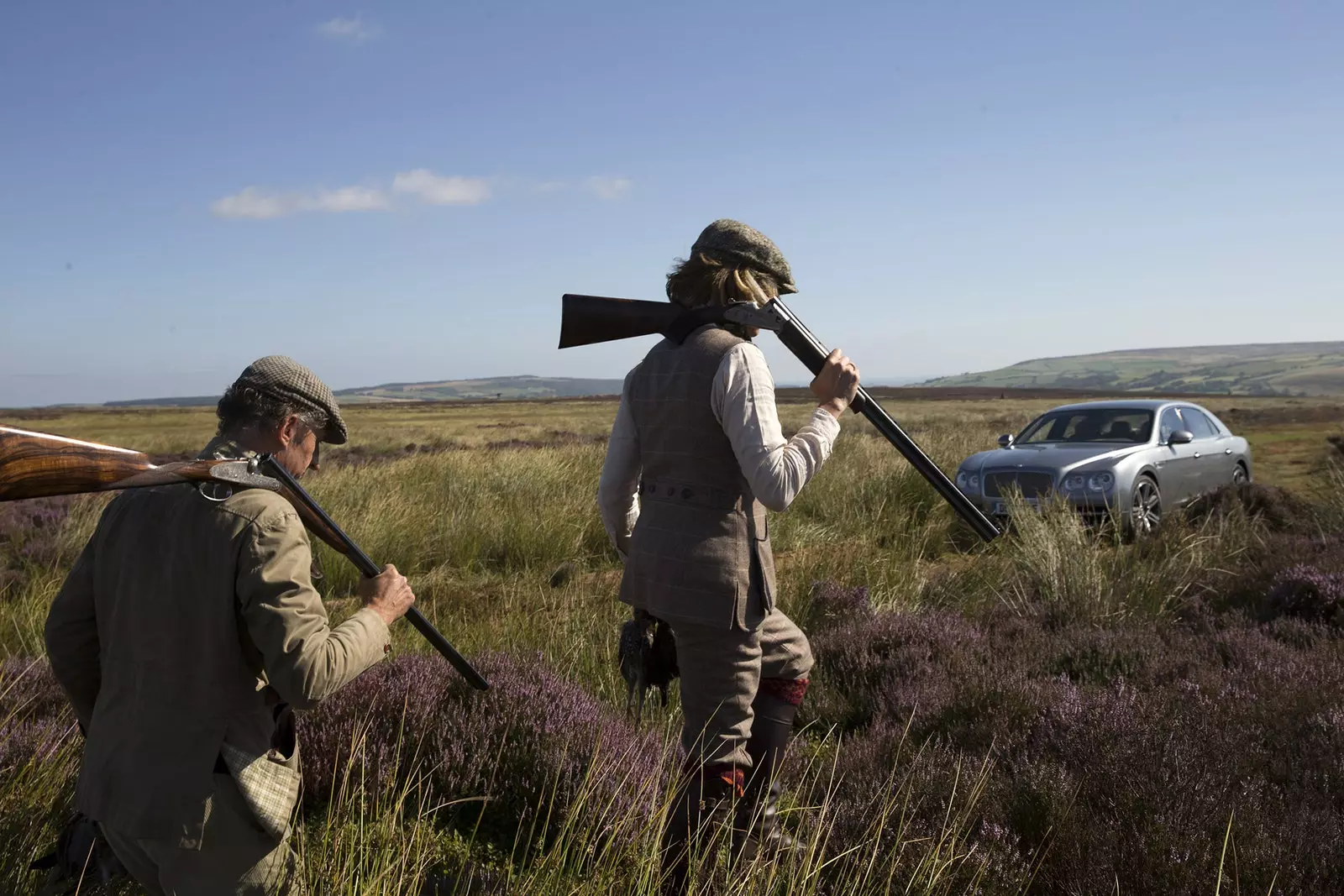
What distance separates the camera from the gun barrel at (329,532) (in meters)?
1.98

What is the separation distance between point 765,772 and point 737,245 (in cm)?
160

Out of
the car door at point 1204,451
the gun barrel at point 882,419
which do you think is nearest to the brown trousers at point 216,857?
the gun barrel at point 882,419

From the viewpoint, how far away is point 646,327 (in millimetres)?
2863

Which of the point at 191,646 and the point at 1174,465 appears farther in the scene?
the point at 1174,465

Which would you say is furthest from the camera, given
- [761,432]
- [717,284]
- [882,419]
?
[882,419]

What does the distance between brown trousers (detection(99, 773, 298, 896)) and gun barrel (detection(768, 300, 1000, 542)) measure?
1907mm

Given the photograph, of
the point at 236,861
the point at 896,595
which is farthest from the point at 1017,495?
the point at 236,861

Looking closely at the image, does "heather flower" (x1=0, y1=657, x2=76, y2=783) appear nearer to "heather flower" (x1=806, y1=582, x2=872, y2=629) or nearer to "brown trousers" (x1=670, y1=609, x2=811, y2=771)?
"brown trousers" (x1=670, y1=609, x2=811, y2=771)

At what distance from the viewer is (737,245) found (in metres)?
2.62

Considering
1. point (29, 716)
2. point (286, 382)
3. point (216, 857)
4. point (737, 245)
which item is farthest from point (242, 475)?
point (29, 716)

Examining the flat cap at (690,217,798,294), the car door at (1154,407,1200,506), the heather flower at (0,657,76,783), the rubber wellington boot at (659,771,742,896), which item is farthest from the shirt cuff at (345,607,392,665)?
the car door at (1154,407,1200,506)

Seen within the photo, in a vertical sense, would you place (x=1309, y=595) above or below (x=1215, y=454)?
below

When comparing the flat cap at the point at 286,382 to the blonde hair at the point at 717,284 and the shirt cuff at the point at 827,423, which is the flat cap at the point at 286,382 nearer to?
the blonde hair at the point at 717,284

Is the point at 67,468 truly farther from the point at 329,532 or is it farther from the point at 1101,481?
the point at 1101,481
